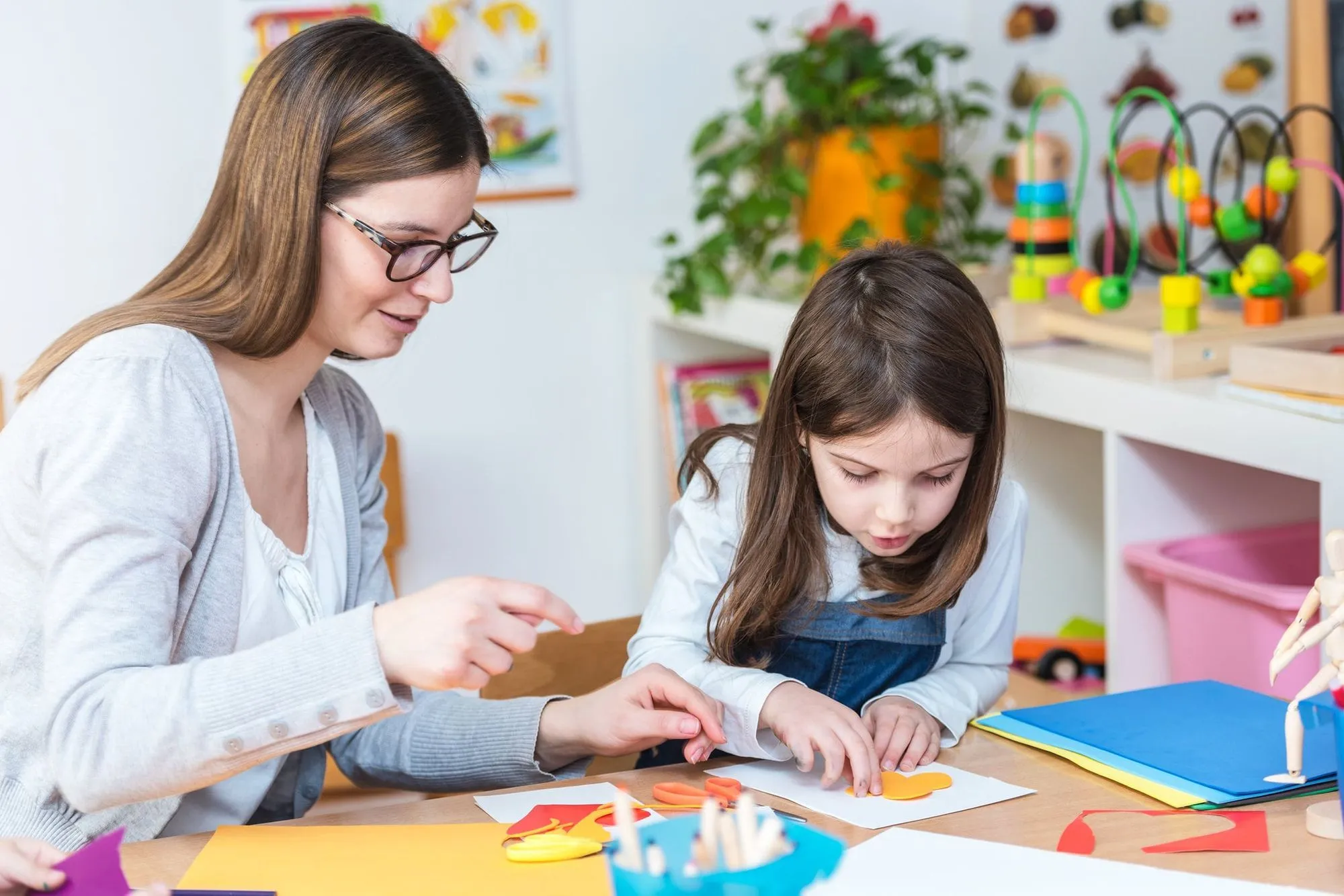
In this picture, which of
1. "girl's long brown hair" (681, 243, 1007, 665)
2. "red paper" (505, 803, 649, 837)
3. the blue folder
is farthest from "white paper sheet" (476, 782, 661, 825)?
the blue folder

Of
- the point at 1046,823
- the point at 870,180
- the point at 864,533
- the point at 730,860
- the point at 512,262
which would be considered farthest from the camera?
the point at 512,262

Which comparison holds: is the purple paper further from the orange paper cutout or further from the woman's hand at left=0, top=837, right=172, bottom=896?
the orange paper cutout

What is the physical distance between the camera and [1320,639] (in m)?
0.89

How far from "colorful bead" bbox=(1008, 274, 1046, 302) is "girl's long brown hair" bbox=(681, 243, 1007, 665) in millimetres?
676

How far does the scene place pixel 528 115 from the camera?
242 cm

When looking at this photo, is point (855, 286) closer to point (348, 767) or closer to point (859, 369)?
point (859, 369)

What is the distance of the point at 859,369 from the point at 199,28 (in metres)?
1.53

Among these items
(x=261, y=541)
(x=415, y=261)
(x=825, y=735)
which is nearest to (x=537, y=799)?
(x=825, y=735)

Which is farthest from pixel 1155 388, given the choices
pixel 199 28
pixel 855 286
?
pixel 199 28

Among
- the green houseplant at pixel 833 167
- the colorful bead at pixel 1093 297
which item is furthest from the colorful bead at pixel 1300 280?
the green houseplant at pixel 833 167

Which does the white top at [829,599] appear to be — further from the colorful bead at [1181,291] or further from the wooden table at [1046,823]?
the colorful bead at [1181,291]

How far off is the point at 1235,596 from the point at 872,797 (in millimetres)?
683

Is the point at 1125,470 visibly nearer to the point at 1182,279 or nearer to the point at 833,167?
the point at 1182,279

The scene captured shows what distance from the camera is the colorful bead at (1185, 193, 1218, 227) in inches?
66.2
